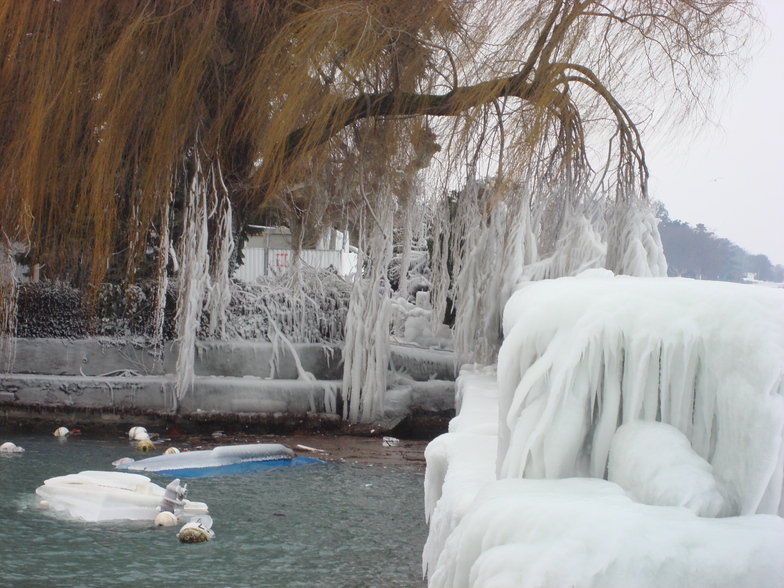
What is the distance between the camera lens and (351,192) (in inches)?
336

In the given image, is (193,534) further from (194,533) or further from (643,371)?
(643,371)

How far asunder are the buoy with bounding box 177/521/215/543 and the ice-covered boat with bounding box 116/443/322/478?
1.68m

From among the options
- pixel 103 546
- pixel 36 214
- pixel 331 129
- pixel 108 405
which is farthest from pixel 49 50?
pixel 103 546

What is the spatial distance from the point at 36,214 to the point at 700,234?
557 centimetres

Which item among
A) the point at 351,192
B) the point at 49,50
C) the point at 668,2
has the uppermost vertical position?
the point at 668,2

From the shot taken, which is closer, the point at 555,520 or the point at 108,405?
the point at 555,520

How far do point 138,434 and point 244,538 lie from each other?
318 centimetres

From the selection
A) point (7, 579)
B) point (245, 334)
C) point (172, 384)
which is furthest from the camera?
point (245, 334)

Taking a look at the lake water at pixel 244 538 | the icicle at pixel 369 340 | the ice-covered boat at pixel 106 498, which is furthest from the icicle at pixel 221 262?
the ice-covered boat at pixel 106 498

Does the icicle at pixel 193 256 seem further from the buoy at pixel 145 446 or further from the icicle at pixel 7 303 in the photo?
the icicle at pixel 7 303

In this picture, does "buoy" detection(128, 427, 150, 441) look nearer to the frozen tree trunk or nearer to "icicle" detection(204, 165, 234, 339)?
"icicle" detection(204, 165, 234, 339)

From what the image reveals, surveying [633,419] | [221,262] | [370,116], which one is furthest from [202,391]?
[633,419]

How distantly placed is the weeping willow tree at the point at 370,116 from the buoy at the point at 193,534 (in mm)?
3172

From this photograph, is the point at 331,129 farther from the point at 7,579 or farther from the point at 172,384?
the point at 7,579
